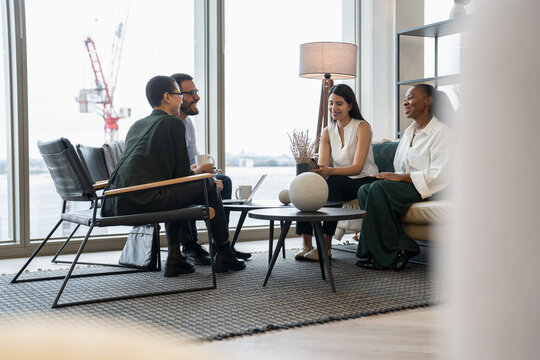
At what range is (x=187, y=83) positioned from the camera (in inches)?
153

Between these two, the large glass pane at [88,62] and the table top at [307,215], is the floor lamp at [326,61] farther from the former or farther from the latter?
the table top at [307,215]

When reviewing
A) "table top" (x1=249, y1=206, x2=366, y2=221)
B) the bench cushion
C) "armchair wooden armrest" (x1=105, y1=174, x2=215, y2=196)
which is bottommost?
the bench cushion

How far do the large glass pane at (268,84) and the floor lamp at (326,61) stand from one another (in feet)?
1.52

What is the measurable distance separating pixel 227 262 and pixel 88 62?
208 cm

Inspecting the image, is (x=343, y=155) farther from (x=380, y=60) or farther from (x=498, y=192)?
(x=498, y=192)

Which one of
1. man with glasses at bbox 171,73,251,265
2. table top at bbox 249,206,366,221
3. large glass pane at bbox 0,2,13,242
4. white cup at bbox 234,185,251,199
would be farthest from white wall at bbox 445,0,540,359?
large glass pane at bbox 0,2,13,242

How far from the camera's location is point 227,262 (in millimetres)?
3412

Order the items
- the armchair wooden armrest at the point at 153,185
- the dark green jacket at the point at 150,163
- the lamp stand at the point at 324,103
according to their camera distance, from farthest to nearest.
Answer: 1. the lamp stand at the point at 324,103
2. the dark green jacket at the point at 150,163
3. the armchair wooden armrest at the point at 153,185

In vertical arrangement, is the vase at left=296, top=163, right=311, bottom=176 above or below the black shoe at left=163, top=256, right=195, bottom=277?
above

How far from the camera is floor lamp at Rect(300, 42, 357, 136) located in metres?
4.88

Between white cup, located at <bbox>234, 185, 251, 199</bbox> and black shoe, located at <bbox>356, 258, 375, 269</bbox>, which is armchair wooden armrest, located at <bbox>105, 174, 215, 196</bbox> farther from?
black shoe, located at <bbox>356, 258, 375, 269</bbox>

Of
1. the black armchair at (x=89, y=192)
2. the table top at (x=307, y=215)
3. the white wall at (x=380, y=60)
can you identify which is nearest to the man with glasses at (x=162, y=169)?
the black armchair at (x=89, y=192)

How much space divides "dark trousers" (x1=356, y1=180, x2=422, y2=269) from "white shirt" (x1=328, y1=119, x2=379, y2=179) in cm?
39

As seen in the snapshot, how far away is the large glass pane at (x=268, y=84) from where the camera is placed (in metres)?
5.12
